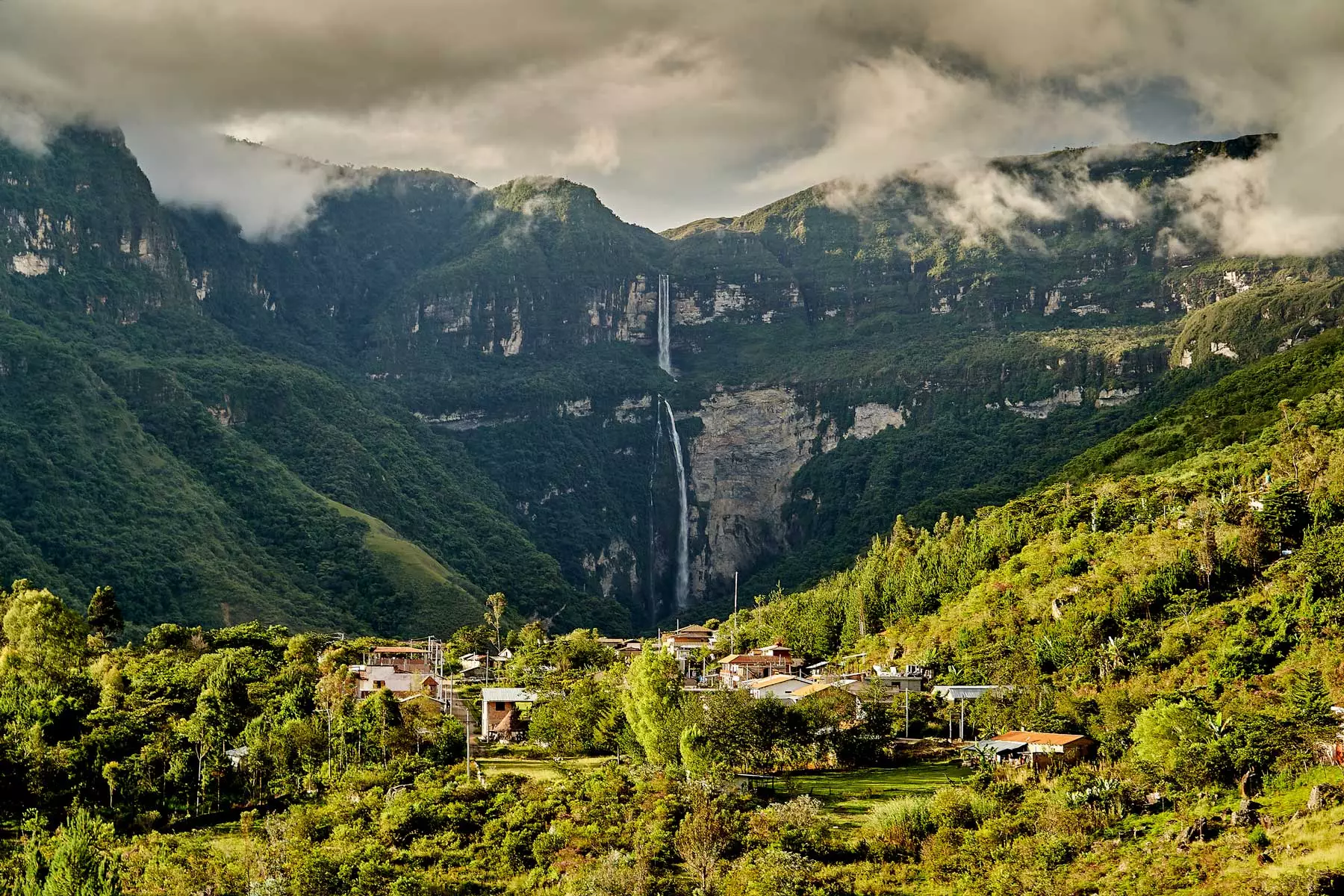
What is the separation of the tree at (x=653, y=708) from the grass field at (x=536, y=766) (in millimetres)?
2508

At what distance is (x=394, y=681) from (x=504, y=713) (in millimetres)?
15620

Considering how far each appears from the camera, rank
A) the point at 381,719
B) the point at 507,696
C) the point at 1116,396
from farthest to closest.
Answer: the point at 1116,396, the point at 507,696, the point at 381,719

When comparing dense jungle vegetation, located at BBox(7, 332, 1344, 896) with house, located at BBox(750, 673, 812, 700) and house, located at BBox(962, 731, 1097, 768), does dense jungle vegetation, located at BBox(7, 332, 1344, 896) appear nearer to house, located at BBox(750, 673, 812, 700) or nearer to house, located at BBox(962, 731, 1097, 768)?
house, located at BBox(962, 731, 1097, 768)

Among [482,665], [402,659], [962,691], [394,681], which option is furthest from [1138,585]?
[402,659]

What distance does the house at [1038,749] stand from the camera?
194 ft

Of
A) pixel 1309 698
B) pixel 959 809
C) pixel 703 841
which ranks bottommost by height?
pixel 703 841

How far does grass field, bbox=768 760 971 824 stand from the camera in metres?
57.0

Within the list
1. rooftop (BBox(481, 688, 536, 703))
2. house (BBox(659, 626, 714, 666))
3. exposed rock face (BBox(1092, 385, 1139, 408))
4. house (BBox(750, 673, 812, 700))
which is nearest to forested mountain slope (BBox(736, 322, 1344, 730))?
house (BBox(659, 626, 714, 666))

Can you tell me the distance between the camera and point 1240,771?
5297cm

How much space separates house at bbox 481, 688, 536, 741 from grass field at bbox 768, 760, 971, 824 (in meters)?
18.0

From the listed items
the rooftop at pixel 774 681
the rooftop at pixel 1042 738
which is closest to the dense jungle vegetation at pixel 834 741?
the rooftop at pixel 1042 738

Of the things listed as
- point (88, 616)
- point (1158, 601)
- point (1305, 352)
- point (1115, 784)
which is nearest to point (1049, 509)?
point (1158, 601)

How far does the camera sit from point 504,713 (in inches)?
3115

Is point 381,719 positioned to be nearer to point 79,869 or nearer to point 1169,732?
point 79,869
